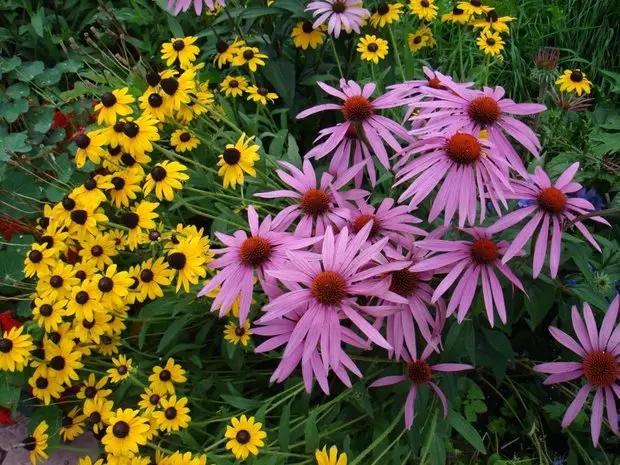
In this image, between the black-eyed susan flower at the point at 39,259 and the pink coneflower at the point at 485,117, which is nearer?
the pink coneflower at the point at 485,117

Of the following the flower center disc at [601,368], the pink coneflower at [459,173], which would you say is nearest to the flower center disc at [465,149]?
the pink coneflower at [459,173]

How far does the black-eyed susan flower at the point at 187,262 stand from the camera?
1260 millimetres

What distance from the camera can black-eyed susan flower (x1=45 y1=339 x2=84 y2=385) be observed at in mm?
1406

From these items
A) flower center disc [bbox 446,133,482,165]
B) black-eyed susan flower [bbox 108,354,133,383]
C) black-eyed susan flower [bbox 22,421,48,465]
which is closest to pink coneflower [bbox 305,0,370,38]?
flower center disc [bbox 446,133,482,165]

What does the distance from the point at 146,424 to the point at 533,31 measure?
2430mm

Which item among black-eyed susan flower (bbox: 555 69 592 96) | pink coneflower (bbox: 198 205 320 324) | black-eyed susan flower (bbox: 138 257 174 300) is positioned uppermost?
black-eyed susan flower (bbox: 555 69 592 96)

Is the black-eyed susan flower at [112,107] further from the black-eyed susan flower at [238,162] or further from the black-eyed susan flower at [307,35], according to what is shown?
the black-eyed susan flower at [307,35]

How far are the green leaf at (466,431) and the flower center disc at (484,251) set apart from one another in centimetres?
42

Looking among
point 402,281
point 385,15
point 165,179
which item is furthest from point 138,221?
point 385,15

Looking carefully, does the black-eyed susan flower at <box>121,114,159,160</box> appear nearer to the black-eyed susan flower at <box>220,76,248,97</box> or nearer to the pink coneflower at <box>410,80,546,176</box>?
the black-eyed susan flower at <box>220,76,248,97</box>

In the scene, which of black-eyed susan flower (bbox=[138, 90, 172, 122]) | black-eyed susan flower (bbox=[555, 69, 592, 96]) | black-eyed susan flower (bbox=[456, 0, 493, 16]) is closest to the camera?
black-eyed susan flower (bbox=[138, 90, 172, 122])

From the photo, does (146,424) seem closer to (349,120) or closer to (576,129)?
(349,120)

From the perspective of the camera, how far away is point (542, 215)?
1076 mm

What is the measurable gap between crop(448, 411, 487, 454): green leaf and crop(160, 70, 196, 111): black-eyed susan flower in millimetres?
940
